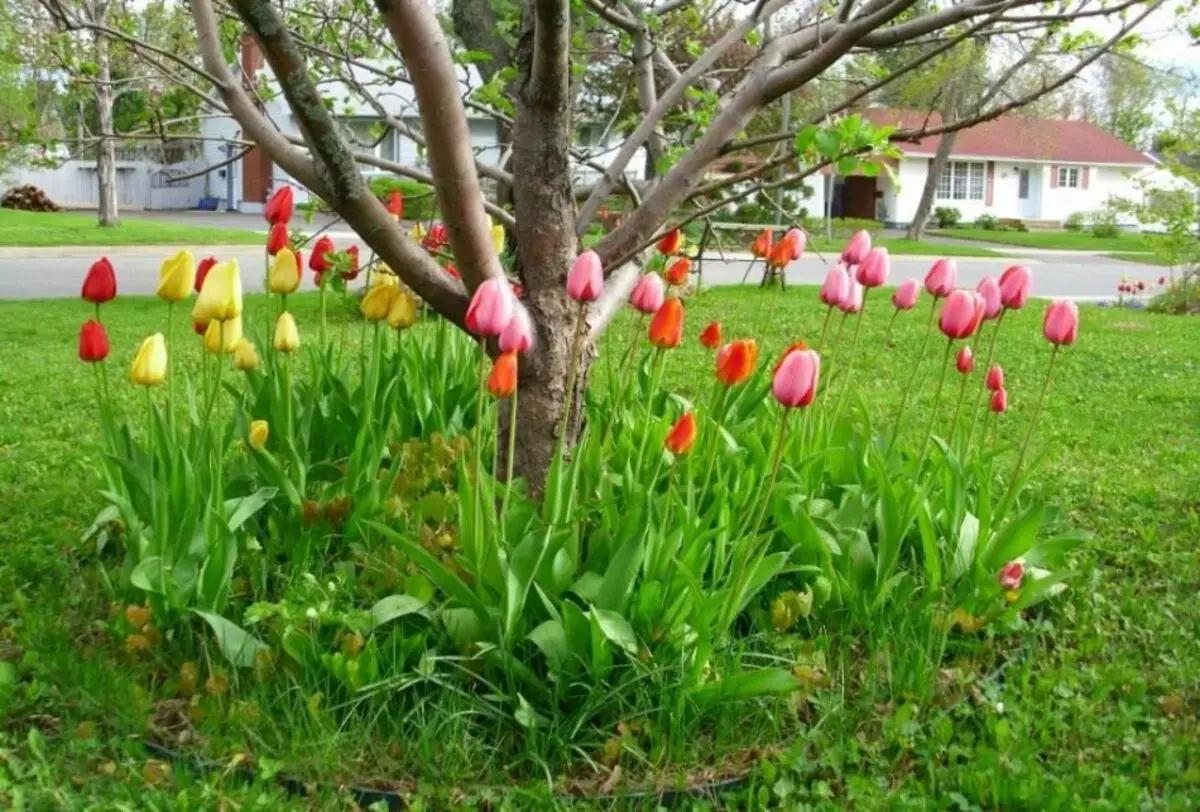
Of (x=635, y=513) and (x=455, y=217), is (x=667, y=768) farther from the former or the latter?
(x=455, y=217)

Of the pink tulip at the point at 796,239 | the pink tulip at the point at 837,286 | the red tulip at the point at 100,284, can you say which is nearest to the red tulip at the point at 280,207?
the red tulip at the point at 100,284

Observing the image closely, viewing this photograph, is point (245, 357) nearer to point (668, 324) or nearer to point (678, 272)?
point (678, 272)

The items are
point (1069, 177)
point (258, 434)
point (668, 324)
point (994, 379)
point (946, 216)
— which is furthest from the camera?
point (1069, 177)

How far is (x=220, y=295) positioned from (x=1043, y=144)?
49.2 metres

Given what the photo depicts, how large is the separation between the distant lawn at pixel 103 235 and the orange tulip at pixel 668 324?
19.7 metres

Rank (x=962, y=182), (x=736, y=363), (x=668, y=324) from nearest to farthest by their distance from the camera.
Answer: (x=736, y=363), (x=668, y=324), (x=962, y=182)

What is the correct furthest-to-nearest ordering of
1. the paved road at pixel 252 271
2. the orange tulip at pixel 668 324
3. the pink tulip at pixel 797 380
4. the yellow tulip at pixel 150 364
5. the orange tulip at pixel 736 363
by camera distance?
the paved road at pixel 252 271 → the yellow tulip at pixel 150 364 → the orange tulip at pixel 668 324 → the orange tulip at pixel 736 363 → the pink tulip at pixel 797 380

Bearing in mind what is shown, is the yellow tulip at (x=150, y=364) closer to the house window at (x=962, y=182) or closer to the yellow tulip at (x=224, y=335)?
the yellow tulip at (x=224, y=335)

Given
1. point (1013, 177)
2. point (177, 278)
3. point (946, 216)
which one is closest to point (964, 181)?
point (1013, 177)

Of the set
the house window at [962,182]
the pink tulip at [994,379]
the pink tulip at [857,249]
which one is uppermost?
the house window at [962,182]

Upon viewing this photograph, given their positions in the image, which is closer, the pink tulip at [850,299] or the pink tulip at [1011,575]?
the pink tulip at [1011,575]

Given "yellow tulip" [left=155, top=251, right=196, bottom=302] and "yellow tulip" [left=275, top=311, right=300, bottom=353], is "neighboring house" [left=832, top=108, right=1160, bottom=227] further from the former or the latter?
"yellow tulip" [left=155, top=251, right=196, bottom=302]

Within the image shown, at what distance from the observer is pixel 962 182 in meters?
46.2

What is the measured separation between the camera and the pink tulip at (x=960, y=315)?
124 inches
